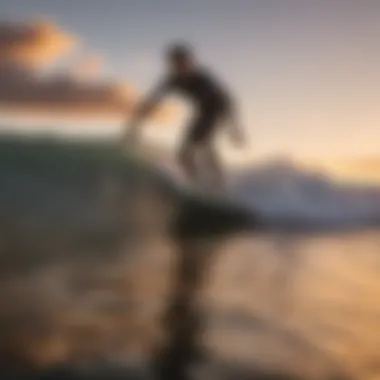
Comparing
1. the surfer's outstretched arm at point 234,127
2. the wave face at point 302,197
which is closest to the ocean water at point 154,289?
the wave face at point 302,197

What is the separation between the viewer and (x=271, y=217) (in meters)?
1.29

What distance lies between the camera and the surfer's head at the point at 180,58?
1.30 metres

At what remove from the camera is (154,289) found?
1.24 meters

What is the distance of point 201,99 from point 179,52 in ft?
0.29

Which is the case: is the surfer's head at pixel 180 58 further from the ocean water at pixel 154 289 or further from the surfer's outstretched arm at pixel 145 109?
the ocean water at pixel 154 289

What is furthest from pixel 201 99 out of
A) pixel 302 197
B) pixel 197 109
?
pixel 302 197

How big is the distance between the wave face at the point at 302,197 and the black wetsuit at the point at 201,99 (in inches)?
3.7

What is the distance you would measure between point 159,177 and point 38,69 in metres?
0.27

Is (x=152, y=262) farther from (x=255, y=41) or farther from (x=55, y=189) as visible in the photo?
(x=255, y=41)

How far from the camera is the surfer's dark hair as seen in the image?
4.27 feet

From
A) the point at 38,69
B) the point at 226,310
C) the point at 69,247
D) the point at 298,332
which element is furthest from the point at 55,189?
the point at 298,332

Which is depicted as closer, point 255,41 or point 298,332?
point 298,332

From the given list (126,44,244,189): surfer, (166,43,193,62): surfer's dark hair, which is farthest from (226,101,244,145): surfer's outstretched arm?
(166,43,193,62): surfer's dark hair

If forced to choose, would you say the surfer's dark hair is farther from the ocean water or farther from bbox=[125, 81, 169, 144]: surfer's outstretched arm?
the ocean water
